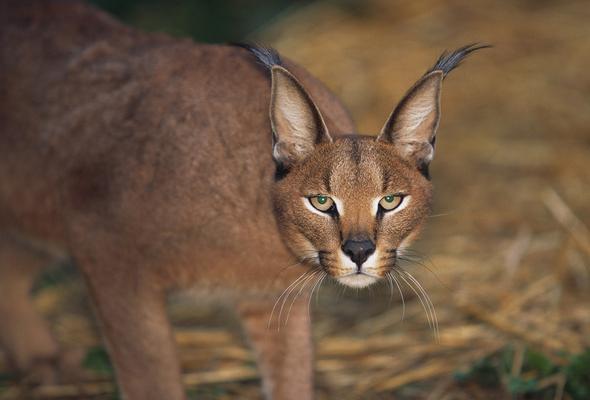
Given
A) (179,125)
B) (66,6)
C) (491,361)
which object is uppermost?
(66,6)

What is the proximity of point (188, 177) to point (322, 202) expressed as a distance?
0.81 meters

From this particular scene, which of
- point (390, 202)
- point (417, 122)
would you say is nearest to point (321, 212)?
point (390, 202)

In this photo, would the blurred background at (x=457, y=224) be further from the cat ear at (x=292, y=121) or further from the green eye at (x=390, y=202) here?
the cat ear at (x=292, y=121)

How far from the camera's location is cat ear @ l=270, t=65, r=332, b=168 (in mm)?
4090

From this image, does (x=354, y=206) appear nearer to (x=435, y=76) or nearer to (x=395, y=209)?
(x=395, y=209)

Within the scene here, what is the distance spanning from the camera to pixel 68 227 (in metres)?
A: 4.92

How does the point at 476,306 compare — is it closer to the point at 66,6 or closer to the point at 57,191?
the point at 57,191

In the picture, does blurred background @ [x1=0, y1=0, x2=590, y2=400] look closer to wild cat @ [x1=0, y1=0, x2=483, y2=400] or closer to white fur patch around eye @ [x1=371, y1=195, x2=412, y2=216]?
wild cat @ [x1=0, y1=0, x2=483, y2=400]

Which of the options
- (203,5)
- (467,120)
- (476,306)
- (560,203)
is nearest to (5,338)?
(476,306)

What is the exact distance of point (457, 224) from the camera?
702cm

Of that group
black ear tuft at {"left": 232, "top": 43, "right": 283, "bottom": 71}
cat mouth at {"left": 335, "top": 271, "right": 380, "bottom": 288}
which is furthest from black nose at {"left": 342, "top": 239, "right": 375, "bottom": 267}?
black ear tuft at {"left": 232, "top": 43, "right": 283, "bottom": 71}

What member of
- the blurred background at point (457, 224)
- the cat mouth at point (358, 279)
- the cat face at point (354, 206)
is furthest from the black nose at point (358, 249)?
the blurred background at point (457, 224)

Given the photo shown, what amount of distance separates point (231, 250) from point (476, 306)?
78.2 inches

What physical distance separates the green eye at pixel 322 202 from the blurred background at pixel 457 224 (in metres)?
1.09
